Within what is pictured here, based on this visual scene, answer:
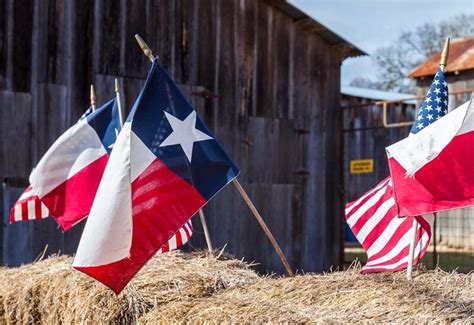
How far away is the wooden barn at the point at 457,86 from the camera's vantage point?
64.1 feet

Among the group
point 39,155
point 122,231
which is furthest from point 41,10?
point 122,231

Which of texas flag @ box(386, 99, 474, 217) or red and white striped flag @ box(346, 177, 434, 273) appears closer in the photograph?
texas flag @ box(386, 99, 474, 217)

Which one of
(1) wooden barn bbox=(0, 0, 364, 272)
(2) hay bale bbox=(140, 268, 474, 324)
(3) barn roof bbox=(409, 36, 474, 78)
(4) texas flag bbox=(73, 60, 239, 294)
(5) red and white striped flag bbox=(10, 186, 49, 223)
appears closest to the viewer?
(2) hay bale bbox=(140, 268, 474, 324)

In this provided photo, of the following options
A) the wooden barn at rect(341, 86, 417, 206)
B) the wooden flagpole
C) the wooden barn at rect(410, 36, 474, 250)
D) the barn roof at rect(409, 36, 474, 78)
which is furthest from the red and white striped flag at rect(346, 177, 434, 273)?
the wooden barn at rect(341, 86, 417, 206)

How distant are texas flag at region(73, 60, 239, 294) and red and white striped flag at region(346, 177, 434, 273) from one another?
4.50 ft

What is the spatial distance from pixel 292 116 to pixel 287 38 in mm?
1313

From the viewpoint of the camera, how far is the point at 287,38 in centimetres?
1346

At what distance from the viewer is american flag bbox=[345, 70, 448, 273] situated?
607 centimetres

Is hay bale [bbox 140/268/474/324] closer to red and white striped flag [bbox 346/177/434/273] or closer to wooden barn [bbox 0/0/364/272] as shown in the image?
red and white striped flag [bbox 346/177/434/273]

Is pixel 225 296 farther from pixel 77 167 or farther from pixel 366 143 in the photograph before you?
pixel 366 143

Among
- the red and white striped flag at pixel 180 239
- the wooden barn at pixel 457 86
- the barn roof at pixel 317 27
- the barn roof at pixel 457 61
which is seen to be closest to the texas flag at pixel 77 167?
the red and white striped flag at pixel 180 239

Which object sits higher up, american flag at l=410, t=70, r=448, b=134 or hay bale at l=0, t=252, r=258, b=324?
american flag at l=410, t=70, r=448, b=134

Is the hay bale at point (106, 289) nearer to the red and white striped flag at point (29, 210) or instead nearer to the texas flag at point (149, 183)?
the texas flag at point (149, 183)

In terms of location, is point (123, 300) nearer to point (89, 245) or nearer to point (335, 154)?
point (89, 245)
